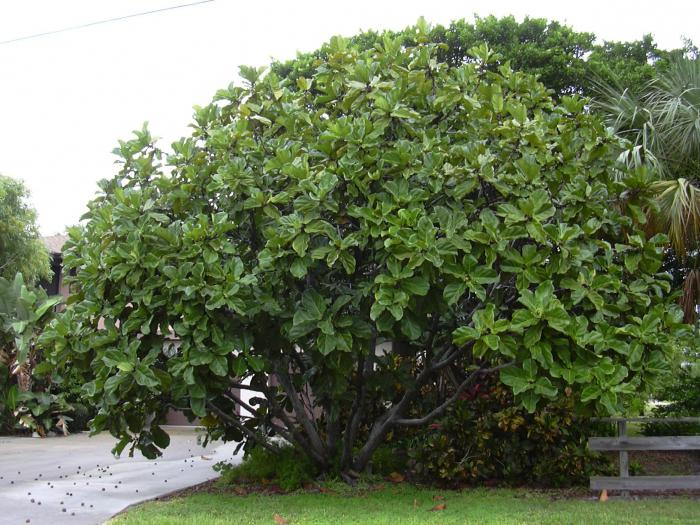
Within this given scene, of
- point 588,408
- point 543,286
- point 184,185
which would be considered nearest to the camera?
point 543,286

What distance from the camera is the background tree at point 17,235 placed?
18.9m

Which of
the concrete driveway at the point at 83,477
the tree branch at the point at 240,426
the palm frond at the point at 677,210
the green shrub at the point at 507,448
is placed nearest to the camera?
the concrete driveway at the point at 83,477

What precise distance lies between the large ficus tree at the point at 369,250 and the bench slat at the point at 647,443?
4.72 ft

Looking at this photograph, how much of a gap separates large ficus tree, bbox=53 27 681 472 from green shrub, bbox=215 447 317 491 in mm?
1147

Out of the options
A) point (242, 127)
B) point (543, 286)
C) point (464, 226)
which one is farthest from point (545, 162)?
point (242, 127)

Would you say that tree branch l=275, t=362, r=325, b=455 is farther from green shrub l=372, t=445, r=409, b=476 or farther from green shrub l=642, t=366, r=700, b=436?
green shrub l=642, t=366, r=700, b=436

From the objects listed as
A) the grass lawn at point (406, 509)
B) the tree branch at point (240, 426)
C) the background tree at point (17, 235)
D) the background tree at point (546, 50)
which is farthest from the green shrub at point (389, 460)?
the background tree at point (17, 235)

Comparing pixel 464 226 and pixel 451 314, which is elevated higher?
pixel 464 226

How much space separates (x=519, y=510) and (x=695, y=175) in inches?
205

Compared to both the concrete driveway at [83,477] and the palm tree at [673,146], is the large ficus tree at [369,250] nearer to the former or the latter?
the palm tree at [673,146]

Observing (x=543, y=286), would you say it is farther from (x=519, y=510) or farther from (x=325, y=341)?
(x=519, y=510)

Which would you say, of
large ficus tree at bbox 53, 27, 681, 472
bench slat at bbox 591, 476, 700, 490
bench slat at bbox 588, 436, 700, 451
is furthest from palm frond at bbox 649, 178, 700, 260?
bench slat at bbox 591, 476, 700, 490

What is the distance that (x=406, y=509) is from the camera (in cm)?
754

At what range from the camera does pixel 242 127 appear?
7.81 metres
